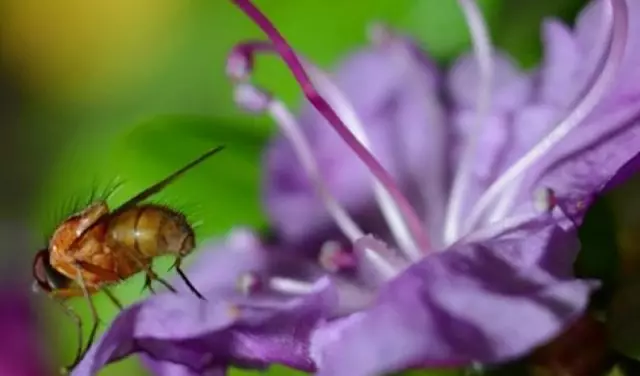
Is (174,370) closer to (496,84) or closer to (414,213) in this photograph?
(414,213)

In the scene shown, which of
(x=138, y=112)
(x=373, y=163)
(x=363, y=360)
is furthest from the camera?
(x=138, y=112)

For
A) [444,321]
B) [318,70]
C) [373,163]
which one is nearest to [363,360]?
[444,321]

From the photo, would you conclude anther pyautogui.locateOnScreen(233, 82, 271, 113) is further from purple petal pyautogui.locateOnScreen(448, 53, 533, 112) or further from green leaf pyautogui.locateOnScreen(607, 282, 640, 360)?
green leaf pyautogui.locateOnScreen(607, 282, 640, 360)

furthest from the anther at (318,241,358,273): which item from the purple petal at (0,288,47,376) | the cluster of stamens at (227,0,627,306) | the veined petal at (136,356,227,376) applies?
the purple petal at (0,288,47,376)

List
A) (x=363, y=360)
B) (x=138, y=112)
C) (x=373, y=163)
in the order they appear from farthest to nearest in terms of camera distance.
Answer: (x=138, y=112) < (x=373, y=163) < (x=363, y=360)

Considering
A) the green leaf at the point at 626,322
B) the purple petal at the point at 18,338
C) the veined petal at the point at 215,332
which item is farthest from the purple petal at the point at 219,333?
the purple petal at the point at 18,338

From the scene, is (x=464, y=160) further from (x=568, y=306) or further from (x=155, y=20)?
(x=155, y=20)

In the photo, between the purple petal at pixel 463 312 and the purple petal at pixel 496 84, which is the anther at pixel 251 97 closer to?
the purple petal at pixel 496 84
